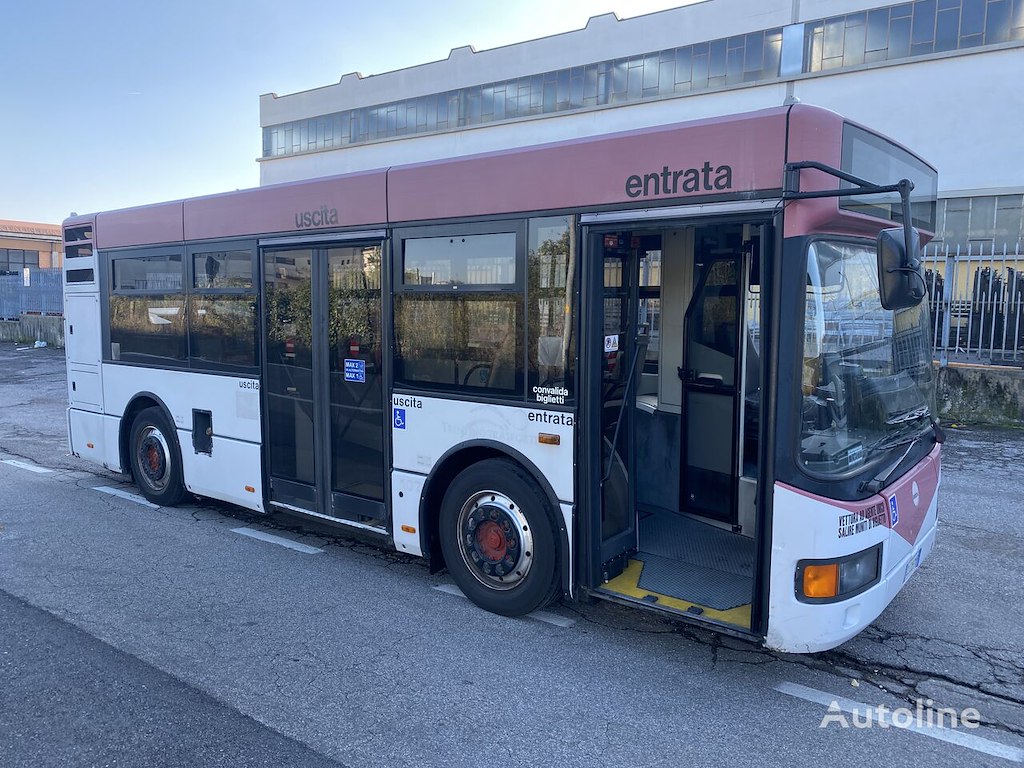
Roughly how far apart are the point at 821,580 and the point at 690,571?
3.89 ft

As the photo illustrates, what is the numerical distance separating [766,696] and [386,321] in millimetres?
3265

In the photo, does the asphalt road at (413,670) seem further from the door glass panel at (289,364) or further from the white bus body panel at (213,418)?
the door glass panel at (289,364)

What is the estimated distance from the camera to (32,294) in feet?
91.3

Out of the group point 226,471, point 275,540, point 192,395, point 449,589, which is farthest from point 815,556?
point 192,395

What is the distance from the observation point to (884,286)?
11.1ft

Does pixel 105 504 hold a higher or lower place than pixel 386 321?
lower

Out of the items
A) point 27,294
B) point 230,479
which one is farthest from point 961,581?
point 27,294

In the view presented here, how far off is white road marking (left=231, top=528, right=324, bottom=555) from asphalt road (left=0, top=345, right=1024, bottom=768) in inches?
4.0

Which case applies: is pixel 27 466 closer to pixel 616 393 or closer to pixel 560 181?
pixel 616 393

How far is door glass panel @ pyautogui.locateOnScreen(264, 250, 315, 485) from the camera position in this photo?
5.92 m

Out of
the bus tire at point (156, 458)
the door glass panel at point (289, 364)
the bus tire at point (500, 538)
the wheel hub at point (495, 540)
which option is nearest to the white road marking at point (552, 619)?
the bus tire at point (500, 538)

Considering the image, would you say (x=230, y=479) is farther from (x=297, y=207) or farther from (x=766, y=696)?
(x=766, y=696)

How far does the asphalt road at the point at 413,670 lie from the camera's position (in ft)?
11.1

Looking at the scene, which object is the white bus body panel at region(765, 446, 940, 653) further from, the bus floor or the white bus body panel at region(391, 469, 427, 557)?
the white bus body panel at region(391, 469, 427, 557)
